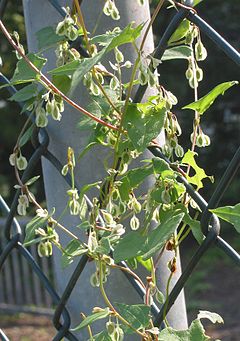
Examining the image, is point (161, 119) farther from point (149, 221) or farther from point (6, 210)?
Result: point (6, 210)

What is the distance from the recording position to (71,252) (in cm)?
81

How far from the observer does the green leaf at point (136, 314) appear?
0.74 m

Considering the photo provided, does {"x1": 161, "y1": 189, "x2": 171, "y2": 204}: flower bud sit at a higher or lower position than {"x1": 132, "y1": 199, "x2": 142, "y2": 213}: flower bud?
higher

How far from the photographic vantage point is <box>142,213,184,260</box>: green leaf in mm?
700

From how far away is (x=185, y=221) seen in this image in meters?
0.75

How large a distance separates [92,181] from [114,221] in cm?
8

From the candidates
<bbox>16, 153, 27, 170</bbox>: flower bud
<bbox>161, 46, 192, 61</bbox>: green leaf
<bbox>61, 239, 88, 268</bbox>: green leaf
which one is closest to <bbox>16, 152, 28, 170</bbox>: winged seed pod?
<bbox>16, 153, 27, 170</bbox>: flower bud

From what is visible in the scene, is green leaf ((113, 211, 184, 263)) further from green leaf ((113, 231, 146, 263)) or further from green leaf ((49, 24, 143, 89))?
green leaf ((49, 24, 143, 89))

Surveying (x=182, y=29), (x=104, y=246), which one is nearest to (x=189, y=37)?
(x=182, y=29)

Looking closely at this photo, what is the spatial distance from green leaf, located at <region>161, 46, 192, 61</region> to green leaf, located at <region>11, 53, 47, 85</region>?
0.12 metres

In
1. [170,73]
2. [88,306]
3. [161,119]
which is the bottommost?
[170,73]

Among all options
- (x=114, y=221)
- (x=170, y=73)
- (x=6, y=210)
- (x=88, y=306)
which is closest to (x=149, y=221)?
(x=114, y=221)

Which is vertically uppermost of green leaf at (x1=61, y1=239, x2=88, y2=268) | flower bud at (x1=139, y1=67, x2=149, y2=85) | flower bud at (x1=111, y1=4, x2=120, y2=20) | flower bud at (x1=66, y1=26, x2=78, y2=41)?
flower bud at (x1=111, y1=4, x2=120, y2=20)

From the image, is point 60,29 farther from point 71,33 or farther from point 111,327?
point 111,327
